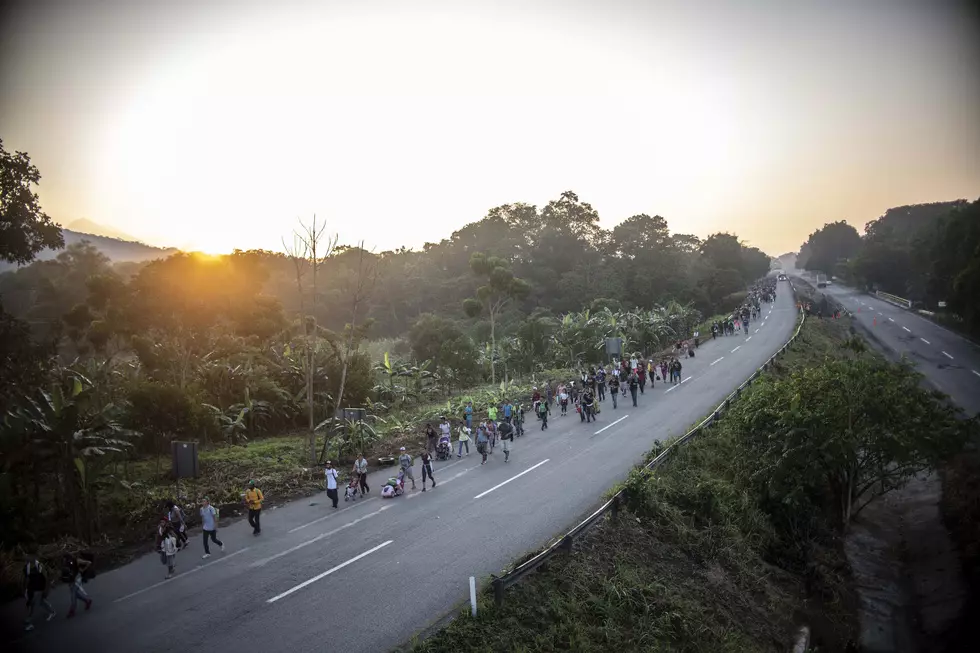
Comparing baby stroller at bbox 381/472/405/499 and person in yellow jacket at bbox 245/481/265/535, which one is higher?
person in yellow jacket at bbox 245/481/265/535

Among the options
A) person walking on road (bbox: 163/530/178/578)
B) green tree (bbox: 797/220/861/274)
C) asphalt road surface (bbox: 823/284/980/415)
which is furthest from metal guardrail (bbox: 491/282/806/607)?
green tree (bbox: 797/220/861/274)

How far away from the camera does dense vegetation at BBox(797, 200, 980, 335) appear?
140ft

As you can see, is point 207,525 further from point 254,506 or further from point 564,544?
point 564,544

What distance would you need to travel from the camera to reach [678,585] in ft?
45.0

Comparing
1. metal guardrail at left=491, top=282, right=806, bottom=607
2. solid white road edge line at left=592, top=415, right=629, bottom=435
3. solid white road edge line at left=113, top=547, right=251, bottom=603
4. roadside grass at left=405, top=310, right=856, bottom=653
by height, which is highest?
metal guardrail at left=491, top=282, right=806, bottom=607

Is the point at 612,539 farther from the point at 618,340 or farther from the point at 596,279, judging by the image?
the point at 596,279

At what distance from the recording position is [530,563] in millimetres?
11469

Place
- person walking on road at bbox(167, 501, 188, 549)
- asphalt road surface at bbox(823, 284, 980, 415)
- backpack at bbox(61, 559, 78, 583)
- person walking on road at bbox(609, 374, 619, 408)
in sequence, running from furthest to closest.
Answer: asphalt road surface at bbox(823, 284, 980, 415), person walking on road at bbox(609, 374, 619, 408), person walking on road at bbox(167, 501, 188, 549), backpack at bbox(61, 559, 78, 583)

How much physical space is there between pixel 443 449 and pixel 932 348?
42.0m

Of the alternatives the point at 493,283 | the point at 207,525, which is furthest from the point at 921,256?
the point at 207,525

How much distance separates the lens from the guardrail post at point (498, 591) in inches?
418

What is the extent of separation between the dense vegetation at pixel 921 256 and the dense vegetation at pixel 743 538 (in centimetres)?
2959

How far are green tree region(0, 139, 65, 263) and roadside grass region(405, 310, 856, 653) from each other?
18308 millimetres

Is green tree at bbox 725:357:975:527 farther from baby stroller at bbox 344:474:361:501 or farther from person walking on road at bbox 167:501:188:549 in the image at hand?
person walking on road at bbox 167:501:188:549
